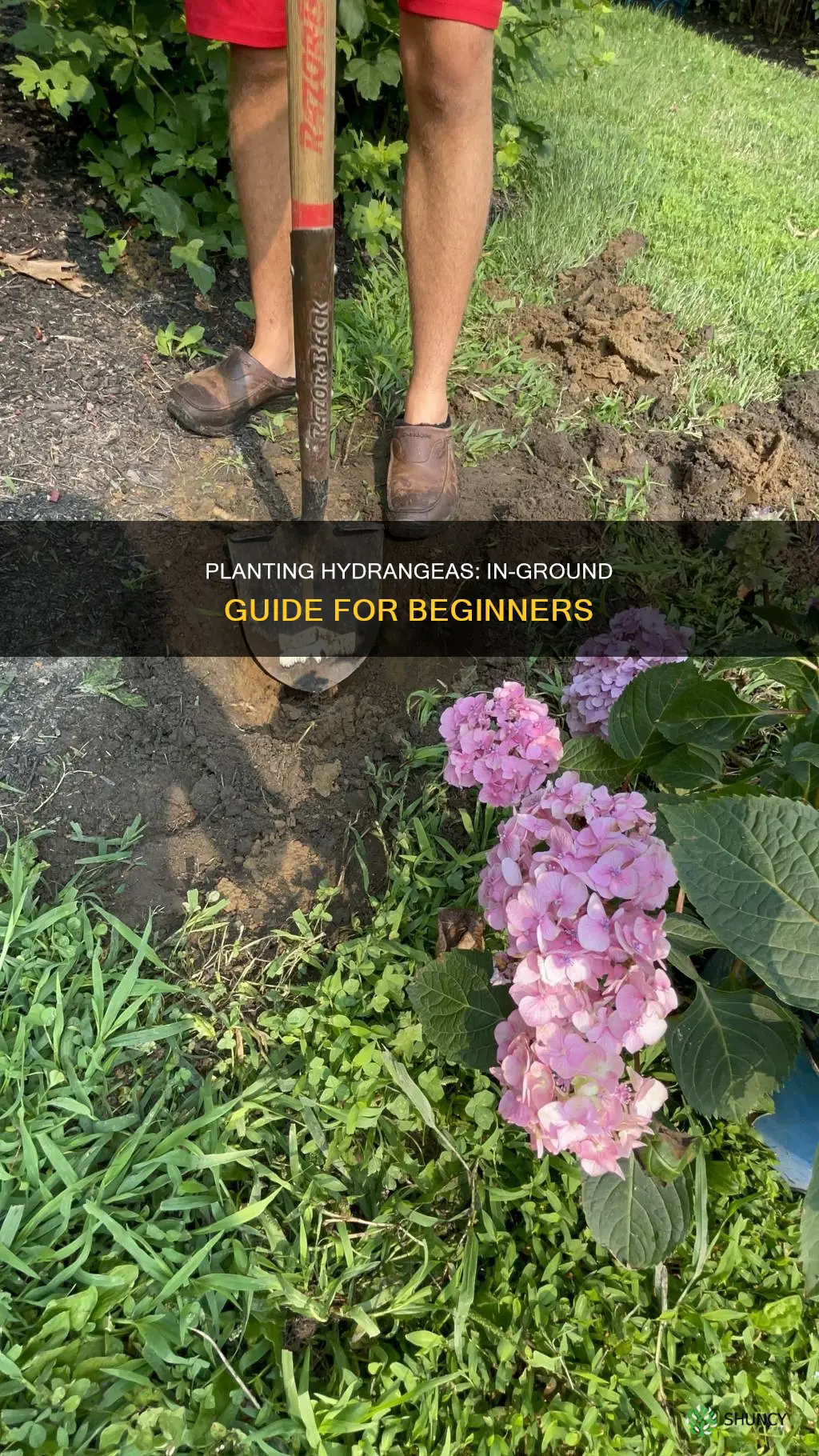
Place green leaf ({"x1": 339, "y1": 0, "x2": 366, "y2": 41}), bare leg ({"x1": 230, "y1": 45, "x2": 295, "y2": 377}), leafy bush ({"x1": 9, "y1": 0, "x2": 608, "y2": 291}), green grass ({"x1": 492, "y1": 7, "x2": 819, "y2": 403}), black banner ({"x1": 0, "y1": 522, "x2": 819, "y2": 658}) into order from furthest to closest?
green grass ({"x1": 492, "y1": 7, "x2": 819, "y2": 403}) → leafy bush ({"x1": 9, "y1": 0, "x2": 608, "y2": 291}) → green leaf ({"x1": 339, "y1": 0, "x2": 366, "y2": 41}) → bare leg ({"x1": 230, "y1": 45, "x2": 295, "y2": 377}) → black banner ({"x1": 0, "y1": 522, "x2": 819, "y2": 658})

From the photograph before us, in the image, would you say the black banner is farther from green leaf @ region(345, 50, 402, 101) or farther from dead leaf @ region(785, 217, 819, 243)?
dead leaf @ region(785, 217, 819, 243)

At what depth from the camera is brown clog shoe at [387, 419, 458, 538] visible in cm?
206

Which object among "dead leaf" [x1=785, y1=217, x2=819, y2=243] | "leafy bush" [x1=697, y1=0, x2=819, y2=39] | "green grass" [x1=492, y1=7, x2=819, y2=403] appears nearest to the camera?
"green grass" [x1=492, y1=7, x2=819, y2=403]

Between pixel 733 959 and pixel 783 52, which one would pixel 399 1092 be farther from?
pixel 783 52

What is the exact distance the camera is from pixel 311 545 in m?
1.88

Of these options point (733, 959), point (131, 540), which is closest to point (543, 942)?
point (733, 959)

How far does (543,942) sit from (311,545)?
50.3 inches

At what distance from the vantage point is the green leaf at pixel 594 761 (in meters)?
1.14

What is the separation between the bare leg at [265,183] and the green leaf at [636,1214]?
2098mm

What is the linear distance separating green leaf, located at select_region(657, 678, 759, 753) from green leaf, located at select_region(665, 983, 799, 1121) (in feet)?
0.95

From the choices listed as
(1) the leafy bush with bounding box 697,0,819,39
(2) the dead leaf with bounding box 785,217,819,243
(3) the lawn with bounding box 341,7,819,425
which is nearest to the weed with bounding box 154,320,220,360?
(3) the lawn with bounding box 341,7,819,425

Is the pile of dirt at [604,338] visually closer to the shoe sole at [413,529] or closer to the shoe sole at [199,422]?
the shoe sole at [413,529]

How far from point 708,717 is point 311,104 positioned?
1.21 m

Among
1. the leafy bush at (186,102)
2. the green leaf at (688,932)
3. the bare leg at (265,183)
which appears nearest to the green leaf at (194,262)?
A: the leafy bush at (186,102)
